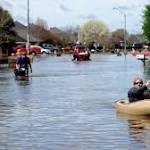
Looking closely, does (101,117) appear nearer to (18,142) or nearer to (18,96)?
(18,142)

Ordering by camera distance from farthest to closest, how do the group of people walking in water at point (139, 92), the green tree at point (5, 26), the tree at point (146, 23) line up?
the green tree at point (5, 26) → the tree at point (146, 23) → the group of people walking in water at point (139, 92)

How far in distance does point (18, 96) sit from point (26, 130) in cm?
1130

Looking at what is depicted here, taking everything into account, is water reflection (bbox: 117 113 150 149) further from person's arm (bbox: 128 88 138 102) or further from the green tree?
the green tree

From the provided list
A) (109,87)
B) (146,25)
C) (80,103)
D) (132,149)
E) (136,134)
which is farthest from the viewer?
(146,25)

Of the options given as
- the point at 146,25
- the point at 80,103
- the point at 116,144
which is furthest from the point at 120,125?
the point at 146,25

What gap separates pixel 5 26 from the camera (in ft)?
353

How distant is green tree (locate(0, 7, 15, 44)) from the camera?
4163 inches

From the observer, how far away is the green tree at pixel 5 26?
347 ft

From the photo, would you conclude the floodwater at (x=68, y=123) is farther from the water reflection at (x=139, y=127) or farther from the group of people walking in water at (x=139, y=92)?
the group of people walking in water at (x=139, y=92)

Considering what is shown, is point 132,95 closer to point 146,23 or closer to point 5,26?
point 146,23

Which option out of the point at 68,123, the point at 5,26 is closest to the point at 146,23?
the point at 5,26

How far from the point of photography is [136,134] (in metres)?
15.9

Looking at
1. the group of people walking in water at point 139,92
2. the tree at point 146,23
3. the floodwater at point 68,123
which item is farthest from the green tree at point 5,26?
Result: the group of people walking in water at point 139,92

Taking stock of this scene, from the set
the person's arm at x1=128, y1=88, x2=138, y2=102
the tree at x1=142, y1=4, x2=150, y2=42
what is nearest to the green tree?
the tree at x1=142, y1=4, x2=150, y2=42
